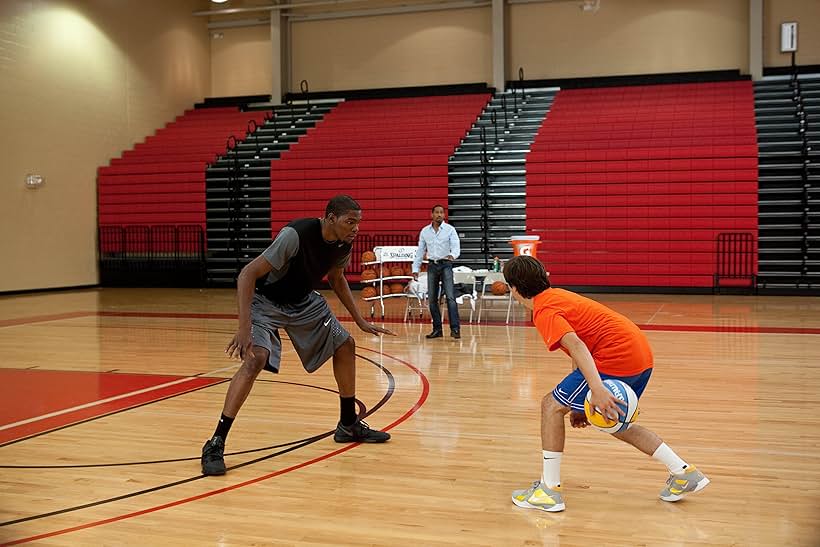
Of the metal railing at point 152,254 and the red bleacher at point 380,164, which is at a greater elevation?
the red bleacher at point 380,164

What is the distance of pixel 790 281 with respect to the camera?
1502cm

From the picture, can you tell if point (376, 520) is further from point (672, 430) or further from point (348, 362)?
point (672, 430)

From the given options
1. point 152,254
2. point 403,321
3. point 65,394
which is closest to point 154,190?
point 152,254

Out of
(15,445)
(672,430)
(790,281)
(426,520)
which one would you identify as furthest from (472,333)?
(790,281)

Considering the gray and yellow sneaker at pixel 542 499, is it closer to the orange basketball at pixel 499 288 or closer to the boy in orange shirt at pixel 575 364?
the boy in orange shirt at pixel 575 364

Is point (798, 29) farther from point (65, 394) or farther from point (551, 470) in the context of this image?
point (551, 470)

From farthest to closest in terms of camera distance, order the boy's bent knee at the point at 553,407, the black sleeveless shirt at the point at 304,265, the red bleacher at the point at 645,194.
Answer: the red bleacher at the point at 645,194, the black sleeveless shirt at the point at 304,265, the boy's bent knee at the point at 553,407

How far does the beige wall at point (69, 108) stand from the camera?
53.0 feet

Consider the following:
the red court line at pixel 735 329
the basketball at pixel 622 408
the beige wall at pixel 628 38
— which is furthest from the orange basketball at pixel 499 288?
the beige wall at pixel 628 38

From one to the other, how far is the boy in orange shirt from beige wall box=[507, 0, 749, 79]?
55.6ft

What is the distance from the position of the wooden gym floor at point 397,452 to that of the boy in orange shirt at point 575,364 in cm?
10

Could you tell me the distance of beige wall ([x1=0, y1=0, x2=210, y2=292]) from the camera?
16141 mm

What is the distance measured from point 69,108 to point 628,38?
39.8 ft

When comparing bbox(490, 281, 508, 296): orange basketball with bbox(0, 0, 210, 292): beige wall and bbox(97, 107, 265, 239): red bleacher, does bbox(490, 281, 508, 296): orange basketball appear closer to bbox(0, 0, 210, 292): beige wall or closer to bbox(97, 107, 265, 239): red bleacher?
bbox(97, 107, 265, 239): red bleacher
